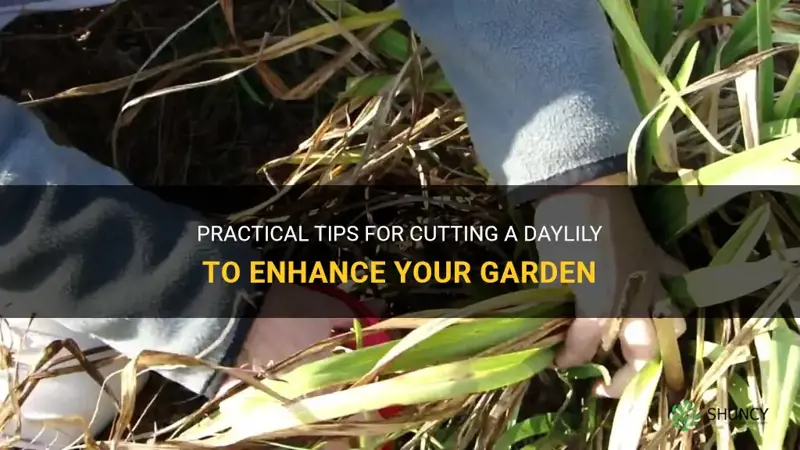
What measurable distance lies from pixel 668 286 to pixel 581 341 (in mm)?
87

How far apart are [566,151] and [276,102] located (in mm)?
444

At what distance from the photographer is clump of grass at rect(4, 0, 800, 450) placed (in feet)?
1.98

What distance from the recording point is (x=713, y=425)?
683 mm

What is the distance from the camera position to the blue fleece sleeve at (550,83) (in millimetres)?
632

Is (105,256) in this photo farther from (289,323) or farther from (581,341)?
(581,341)

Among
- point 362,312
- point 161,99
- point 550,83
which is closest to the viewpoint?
point 550,83

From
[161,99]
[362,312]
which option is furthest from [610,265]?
[161,99]

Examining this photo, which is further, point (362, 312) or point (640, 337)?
point (362, 312)

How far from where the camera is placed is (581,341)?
671 mm

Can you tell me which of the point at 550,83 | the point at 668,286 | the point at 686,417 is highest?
the point at 550,83

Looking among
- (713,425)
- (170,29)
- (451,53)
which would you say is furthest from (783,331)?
(170,29)

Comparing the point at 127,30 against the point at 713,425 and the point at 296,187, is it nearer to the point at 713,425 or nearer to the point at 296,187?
the point at 296,187

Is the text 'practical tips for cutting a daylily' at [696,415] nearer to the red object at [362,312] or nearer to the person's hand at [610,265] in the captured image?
the person's hand at [610,265]

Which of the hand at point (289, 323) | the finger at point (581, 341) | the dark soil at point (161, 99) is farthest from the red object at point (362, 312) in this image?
the dark soil at point (161, 99)
